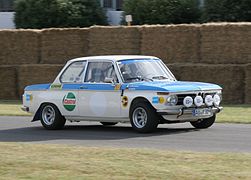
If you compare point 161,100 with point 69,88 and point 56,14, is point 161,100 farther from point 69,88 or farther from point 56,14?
point 56,14

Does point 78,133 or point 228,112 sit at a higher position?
point 78,133

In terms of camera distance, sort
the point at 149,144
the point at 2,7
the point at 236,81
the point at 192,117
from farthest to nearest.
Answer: the point at 2,7 < the point at 236,81 < the point at 192,117 < the point at 149,144

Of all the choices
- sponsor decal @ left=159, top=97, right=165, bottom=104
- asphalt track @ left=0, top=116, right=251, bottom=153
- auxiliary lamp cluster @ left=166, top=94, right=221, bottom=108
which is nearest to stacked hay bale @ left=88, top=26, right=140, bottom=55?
asphalt track @ left=0, top=116, right=251, bottom=153

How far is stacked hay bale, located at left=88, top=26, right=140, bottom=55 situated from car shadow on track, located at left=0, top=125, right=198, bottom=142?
29.9ft

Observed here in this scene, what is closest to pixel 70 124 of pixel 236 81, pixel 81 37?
pixel 236 81

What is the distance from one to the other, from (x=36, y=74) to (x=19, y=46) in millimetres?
1388

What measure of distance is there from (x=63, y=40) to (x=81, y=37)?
2.32 feet

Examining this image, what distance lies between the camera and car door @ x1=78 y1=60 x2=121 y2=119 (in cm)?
1477

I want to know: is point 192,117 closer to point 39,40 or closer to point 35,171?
point 35,171

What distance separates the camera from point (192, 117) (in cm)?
1420

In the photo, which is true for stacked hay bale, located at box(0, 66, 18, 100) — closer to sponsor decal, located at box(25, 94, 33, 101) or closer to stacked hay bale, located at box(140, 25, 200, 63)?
stacked hay bale, located at box(140, 25, 200, 63)

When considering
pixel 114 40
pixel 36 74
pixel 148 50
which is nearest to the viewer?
pixel 148 50

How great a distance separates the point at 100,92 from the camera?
15.0m

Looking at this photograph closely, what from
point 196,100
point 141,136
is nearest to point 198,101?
point 196,100
